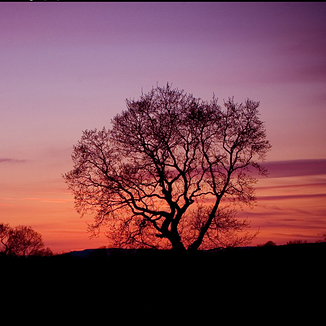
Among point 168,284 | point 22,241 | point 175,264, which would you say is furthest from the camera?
point 22,241

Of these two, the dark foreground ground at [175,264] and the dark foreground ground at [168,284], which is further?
the dark foreground ground at [175,264]

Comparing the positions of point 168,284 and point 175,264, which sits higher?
point 175,264

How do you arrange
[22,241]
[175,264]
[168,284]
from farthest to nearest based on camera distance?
[22,241] < [175,264] < [168,284]

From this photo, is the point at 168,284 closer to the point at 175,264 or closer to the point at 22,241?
the point at 175,264

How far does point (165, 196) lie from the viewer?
24.3 meters

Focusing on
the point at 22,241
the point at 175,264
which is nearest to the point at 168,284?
the point at 175,264

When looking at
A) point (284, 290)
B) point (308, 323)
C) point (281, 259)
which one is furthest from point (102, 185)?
point (308, 323)

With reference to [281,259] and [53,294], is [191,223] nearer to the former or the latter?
[281,259]

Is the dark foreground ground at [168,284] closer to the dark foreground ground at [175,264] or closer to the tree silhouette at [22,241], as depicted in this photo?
the dark foreground ground at [175,264]

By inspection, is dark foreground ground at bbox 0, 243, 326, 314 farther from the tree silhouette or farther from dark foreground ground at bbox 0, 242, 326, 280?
the tree silhouette

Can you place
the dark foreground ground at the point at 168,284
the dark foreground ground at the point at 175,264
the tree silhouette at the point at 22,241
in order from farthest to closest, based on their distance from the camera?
the tree silhouette at the point at 22,241 < the dark foreground ground at the point at 175,264 < the dark foreground ground at the point at 168,284

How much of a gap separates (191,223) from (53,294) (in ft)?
35.8

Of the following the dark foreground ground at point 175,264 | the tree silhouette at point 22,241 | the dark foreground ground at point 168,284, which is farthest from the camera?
the tree silhouette at point 22,241

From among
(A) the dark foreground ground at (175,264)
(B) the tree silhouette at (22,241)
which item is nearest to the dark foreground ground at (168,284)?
(A) the dark foreground ground at (175,264)
